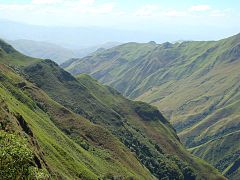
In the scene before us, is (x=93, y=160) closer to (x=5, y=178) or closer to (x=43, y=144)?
(x=43, y=144)

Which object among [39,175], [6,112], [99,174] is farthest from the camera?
[99,174]

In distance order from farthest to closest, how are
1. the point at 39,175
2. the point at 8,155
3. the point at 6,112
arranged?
1. the point at 6,112
2. the point at 39,175
3. the point at 8,155

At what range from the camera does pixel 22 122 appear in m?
134

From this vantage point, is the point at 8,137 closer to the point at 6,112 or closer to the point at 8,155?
the point at 8,155

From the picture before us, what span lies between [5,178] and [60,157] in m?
116

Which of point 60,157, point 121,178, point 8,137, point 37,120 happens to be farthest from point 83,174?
point 8,137

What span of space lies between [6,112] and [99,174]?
7373 centimetres

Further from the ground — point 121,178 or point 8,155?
point 8,155

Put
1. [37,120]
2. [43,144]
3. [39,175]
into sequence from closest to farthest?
[39,175] < [43,144] < [37,120]

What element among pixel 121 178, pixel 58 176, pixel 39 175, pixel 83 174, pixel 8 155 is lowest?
pixel 121 178

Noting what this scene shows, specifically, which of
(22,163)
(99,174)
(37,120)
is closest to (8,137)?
(22,163)

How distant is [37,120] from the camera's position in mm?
198250

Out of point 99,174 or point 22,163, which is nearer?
point 22,163

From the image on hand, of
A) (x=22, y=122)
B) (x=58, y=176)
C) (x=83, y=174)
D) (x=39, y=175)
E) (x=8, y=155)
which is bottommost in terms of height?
(x=83, y=174)
